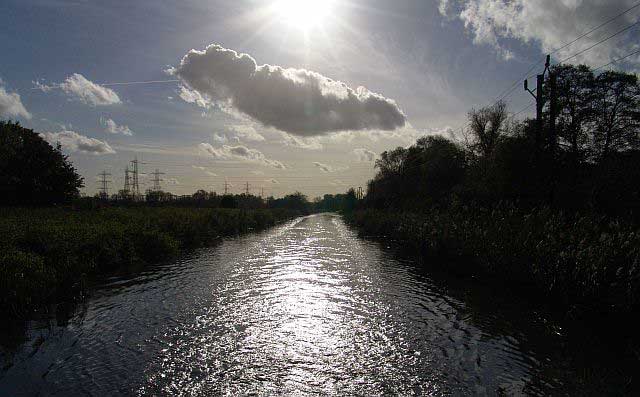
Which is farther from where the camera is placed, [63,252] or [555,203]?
[555,203]

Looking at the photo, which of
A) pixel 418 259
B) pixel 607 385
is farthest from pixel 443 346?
pixel 418 259

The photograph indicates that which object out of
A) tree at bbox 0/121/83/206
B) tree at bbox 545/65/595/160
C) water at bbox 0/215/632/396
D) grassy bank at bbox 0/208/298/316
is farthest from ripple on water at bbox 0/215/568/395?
tree at bbox 545/65/595/160

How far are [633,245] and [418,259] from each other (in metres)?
13.3

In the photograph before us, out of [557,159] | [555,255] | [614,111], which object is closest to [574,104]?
[614,111]

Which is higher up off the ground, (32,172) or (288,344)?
(32,172)

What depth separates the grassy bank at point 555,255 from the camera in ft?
32.5

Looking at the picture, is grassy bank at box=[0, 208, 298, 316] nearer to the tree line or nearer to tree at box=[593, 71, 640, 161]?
the tree line

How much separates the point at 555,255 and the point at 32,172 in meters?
42.9

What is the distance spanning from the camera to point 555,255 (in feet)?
40.5

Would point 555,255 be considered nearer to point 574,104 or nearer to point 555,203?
point 555,203

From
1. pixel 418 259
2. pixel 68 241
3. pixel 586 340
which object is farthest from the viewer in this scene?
pixel 418 259

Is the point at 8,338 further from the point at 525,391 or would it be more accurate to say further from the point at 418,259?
the point at 418,259

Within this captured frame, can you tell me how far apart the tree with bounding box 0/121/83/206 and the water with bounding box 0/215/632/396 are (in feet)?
85.2

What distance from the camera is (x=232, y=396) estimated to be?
6.86 meters
